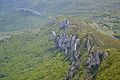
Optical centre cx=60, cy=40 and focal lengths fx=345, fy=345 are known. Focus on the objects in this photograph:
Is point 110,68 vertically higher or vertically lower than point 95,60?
Answer: higher

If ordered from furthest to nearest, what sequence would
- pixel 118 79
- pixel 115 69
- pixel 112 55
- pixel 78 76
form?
pixel 78 76 → pixel 112 55 → pixel 115 69 → pixel 118 79

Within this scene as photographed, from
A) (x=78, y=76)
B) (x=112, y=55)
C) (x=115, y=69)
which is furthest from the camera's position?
(x=78, y=76)

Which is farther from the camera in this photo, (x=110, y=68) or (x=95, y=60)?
(x=95, y=60)

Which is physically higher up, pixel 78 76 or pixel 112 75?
pixel 112 75

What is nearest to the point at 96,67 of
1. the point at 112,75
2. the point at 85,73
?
the point at 85,73

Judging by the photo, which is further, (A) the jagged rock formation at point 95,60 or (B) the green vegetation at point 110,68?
(A) the jagged rock formation at point 95,60

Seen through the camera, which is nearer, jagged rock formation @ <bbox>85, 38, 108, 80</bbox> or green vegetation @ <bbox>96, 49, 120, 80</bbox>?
green vegetation @ <bbox>96, 49, 120, 80</bbox>

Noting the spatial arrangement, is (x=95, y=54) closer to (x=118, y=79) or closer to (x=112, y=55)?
(x=112, y=55)

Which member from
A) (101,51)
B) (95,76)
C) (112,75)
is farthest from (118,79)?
(101,51)

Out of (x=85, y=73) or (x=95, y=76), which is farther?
(x=85, y=73)

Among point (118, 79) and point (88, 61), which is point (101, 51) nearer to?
point (88, 61)
